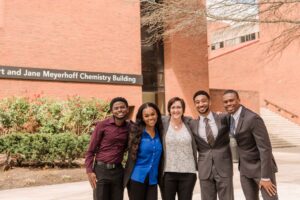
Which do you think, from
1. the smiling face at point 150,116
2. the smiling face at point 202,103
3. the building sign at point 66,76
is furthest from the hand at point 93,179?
the building sign at point 66,76

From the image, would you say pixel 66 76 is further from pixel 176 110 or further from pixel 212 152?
pixel 212 152

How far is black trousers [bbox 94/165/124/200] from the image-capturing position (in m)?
4.27

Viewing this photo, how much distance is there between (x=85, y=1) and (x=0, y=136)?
9329 mm

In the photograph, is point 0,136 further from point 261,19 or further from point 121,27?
point 121,27

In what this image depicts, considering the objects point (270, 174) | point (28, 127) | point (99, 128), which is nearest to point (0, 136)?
point (28, 127)

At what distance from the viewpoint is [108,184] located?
4.30 meters

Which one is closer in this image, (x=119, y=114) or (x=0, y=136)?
(x=119, y=114)

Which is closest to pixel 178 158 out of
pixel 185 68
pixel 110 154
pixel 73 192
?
pixel 110 154

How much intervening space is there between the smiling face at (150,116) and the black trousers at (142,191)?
0.58 m

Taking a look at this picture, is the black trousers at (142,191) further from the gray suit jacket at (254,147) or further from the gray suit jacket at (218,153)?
the gray suit jacket at (254,147)

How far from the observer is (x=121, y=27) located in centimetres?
1930

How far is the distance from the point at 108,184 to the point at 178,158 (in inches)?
33.0

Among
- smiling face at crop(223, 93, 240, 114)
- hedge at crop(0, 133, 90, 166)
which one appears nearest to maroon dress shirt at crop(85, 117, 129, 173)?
smiling face at crop(223, 93, 240, 114)

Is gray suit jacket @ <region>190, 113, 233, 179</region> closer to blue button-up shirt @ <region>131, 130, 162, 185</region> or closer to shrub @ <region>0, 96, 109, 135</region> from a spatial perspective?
blue button-up shirt @ <region>131, 130, 162, 185</region>
